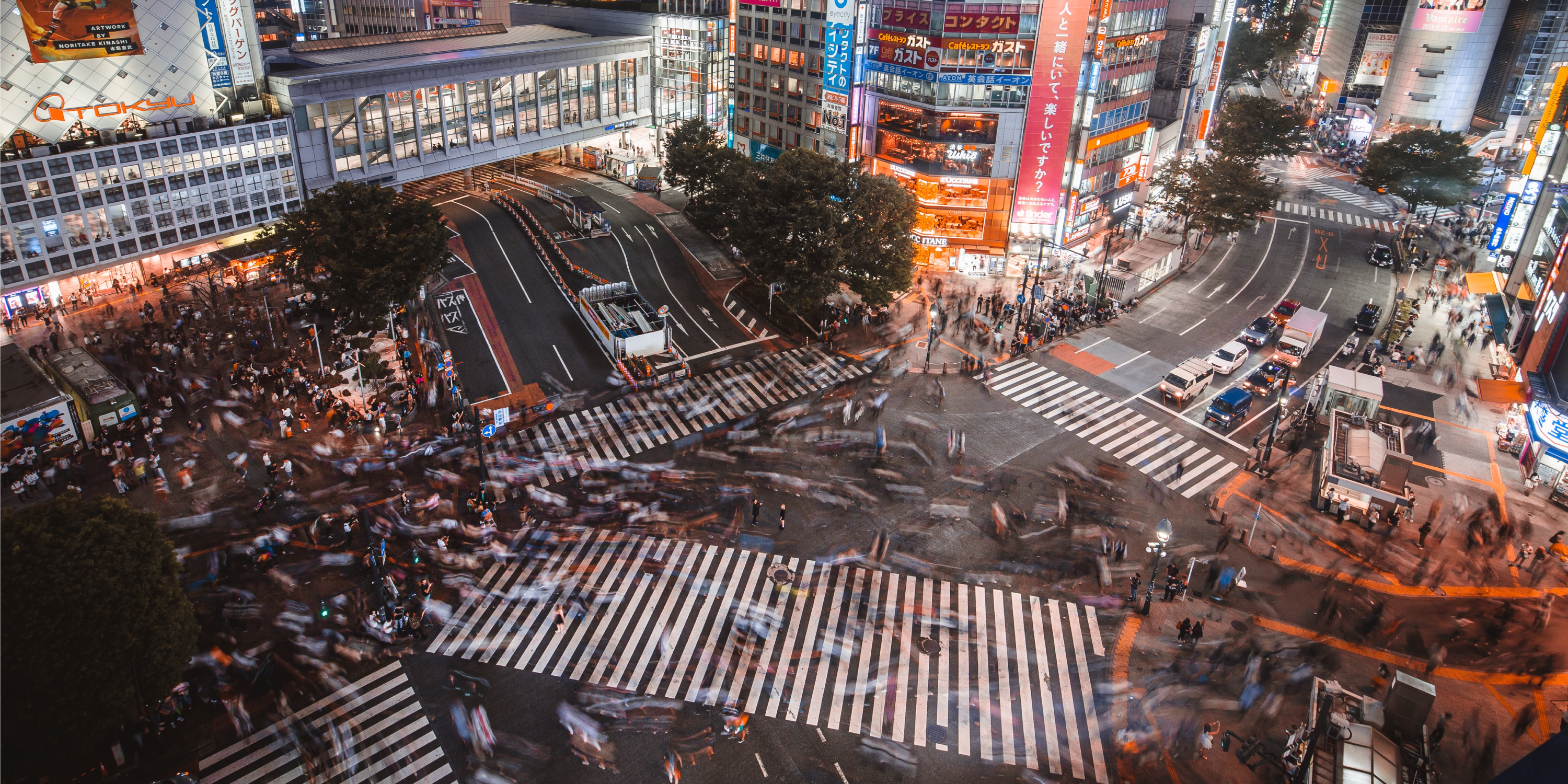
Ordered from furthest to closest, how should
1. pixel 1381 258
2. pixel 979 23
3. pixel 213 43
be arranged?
pixel 1381 258, pixel 979 23, pixel 213 43

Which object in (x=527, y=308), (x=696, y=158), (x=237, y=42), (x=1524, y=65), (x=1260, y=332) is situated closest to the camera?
(x=1260, y=332)

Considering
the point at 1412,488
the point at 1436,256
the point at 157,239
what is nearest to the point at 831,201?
the point at 1412,488

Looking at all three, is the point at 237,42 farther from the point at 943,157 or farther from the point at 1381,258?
the point at 1381,258

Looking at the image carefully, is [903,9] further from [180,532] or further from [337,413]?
[180,532]

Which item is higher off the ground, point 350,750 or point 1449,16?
point 1449,16

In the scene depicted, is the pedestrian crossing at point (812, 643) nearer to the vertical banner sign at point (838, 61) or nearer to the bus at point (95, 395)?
the bus at point (95, 395)

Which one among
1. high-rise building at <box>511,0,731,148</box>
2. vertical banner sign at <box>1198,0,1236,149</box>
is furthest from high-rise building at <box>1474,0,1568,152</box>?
high-rise building at <box>511,0,731,148</box>

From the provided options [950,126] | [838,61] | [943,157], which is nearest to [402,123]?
[838,61]
